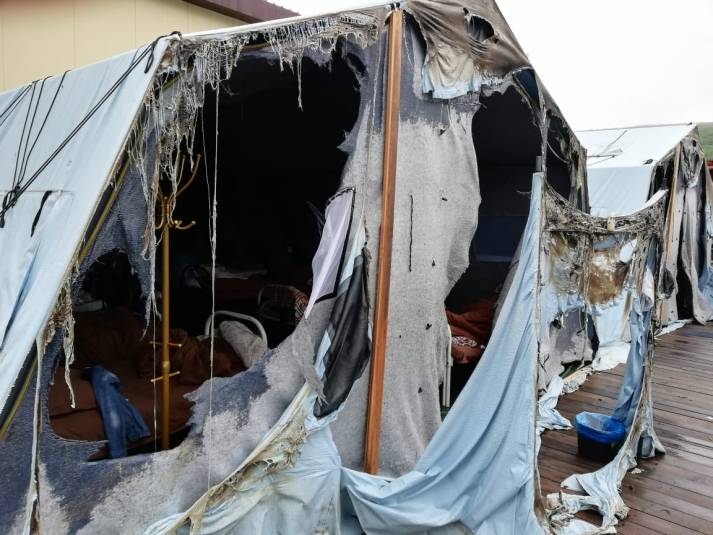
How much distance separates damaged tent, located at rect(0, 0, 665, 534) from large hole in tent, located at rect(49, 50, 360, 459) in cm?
3

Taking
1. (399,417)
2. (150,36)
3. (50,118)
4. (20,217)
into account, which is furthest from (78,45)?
(399,417)

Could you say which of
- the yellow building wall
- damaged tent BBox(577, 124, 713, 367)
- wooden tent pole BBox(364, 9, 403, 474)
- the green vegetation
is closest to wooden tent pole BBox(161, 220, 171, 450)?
wooden tent pole BBox(364, 9, 403, 474)

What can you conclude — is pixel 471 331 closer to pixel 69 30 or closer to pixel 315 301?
pixel 315 301

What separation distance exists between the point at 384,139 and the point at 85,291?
2.93 meters

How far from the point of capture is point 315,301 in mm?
2512

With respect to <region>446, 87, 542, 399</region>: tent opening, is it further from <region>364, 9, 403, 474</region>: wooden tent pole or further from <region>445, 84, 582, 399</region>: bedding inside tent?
<region>364, 9, 403, 474</region>: wooden tent pole

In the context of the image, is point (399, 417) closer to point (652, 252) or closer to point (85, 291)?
point (652, 252)

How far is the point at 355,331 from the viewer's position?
8.63 feet

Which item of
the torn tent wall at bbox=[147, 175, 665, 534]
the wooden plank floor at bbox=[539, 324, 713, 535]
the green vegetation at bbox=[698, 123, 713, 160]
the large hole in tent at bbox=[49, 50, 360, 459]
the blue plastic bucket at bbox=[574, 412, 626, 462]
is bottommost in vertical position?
the wooden plank floor at bbox=[539, 324, 713, 535]

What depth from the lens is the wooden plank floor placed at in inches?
121

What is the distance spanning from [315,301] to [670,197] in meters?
7.08

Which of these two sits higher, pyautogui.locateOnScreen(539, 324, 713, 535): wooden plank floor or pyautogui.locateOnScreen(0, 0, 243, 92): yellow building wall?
pyautogui.locateOnScreen(0, 0, 243, 92): yellow building wall

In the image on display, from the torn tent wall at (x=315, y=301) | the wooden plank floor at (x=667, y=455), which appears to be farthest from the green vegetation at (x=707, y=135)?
the torn tent wall at (x=315, y=301)

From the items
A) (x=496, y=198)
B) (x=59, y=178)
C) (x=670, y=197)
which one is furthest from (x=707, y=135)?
(x=59, y=178)
